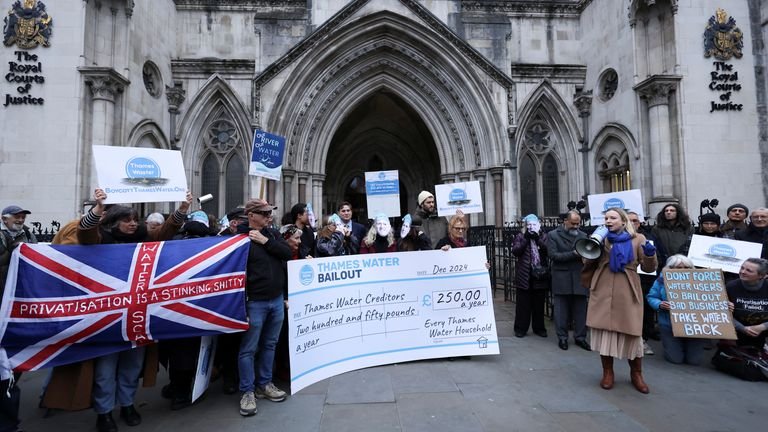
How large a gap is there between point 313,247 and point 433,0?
1213cm

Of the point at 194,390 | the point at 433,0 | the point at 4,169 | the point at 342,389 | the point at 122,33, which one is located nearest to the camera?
the point at 194,390

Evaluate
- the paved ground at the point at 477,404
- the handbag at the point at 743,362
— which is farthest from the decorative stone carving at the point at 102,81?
the handbag at the point at 743,362

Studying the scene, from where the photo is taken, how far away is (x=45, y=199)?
1011 centimetres

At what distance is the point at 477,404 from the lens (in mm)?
3920

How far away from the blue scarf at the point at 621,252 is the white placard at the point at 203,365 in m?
4.55

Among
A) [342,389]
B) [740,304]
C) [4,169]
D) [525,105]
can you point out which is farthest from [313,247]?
[525,105]

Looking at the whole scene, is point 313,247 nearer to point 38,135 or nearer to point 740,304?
point 740,304

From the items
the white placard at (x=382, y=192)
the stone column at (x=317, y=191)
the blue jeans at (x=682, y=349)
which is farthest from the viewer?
the stone column at (x=317, y=191)

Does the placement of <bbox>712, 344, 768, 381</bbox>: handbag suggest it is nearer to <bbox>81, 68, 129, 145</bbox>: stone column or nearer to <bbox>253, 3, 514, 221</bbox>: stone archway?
<bbox>253, 3, 514, 221</bbox>: stone archway

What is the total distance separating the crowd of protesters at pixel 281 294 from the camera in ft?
12.1

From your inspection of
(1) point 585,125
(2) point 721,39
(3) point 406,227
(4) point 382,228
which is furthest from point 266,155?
(2) point 721,39

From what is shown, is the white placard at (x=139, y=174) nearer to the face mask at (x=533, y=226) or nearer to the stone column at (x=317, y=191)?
the face mask at (x=533, y=226)

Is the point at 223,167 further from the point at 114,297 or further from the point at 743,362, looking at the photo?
the point at 743,362

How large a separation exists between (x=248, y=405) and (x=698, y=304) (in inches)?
224
